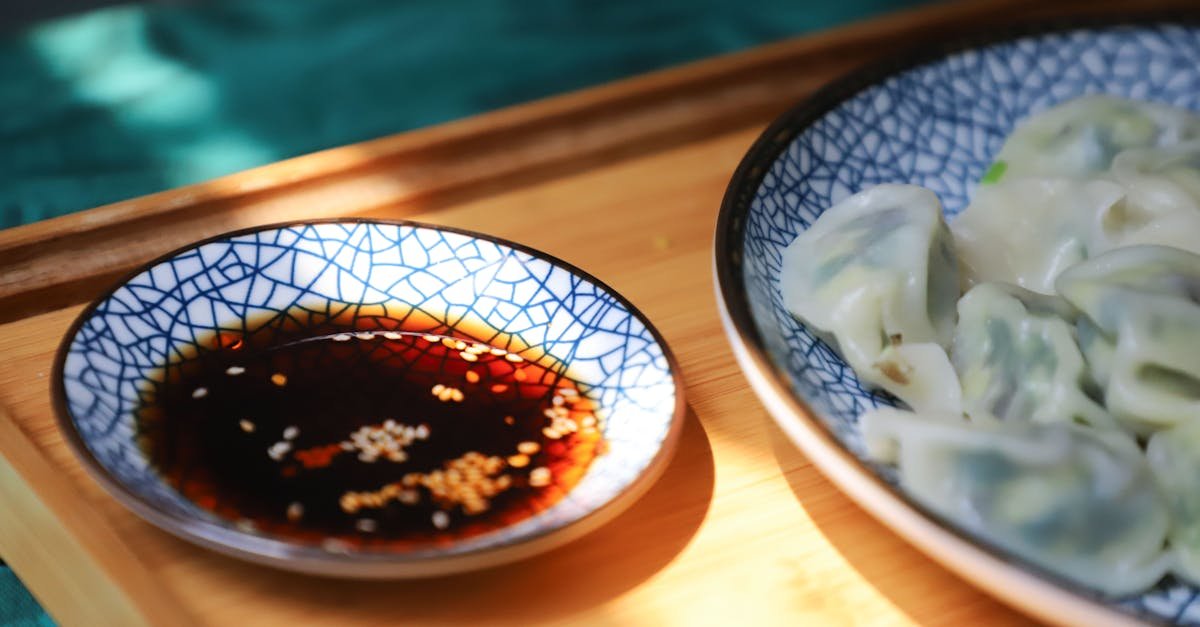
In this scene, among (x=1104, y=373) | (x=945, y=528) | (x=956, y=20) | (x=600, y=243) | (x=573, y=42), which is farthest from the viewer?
(x=573, y=42)

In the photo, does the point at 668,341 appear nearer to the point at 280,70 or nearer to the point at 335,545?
the point at 335,545

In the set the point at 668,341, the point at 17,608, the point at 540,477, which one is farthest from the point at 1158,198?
the point at 17,608

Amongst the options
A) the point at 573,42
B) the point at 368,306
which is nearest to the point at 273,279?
the point at 368,306

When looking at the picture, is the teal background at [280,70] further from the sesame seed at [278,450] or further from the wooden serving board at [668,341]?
the sesame seed at [278,450]

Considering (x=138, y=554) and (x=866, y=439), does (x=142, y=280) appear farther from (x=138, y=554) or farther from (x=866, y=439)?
(x=866, y=439)

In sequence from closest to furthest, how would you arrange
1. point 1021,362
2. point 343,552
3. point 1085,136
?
point 343,552, point 1021,362, point 1085,136

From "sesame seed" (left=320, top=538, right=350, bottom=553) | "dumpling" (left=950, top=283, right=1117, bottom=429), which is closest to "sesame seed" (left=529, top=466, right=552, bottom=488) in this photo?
"sesame seed" (left=320, top=538, right=350, bottom=553)
